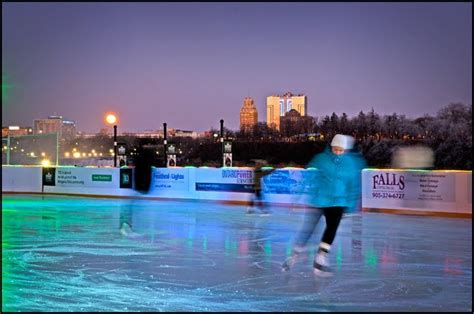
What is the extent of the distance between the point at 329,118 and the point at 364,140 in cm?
382

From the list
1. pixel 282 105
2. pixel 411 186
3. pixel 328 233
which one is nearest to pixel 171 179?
pixel 411 186

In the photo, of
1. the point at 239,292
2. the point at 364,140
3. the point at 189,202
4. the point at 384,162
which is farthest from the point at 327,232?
the point at 364,140

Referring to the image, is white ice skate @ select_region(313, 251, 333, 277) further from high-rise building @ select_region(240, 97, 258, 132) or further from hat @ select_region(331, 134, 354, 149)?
high-rise building @ select_region(240, 97, 258, 132)

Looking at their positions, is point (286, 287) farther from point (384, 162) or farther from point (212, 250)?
point (384, 162)

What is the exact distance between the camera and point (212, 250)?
9.52m

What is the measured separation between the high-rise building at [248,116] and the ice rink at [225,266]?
108 ft

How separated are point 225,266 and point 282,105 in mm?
36546

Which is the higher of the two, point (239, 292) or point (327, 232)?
point (327, 232)

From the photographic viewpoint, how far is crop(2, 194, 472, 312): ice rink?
593cm

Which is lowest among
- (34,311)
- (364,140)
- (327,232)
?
(34,311)

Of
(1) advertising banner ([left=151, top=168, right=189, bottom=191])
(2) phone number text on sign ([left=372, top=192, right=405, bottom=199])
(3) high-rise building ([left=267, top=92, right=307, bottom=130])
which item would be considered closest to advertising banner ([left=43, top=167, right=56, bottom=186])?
(1) advertising banner ([left=151, top=168, right=189, bottom=191])

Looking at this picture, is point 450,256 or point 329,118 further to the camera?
point 329,118

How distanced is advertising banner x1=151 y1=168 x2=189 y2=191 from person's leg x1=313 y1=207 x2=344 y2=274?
1410cm

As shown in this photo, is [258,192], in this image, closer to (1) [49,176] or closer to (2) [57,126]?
(1) [49,176]
